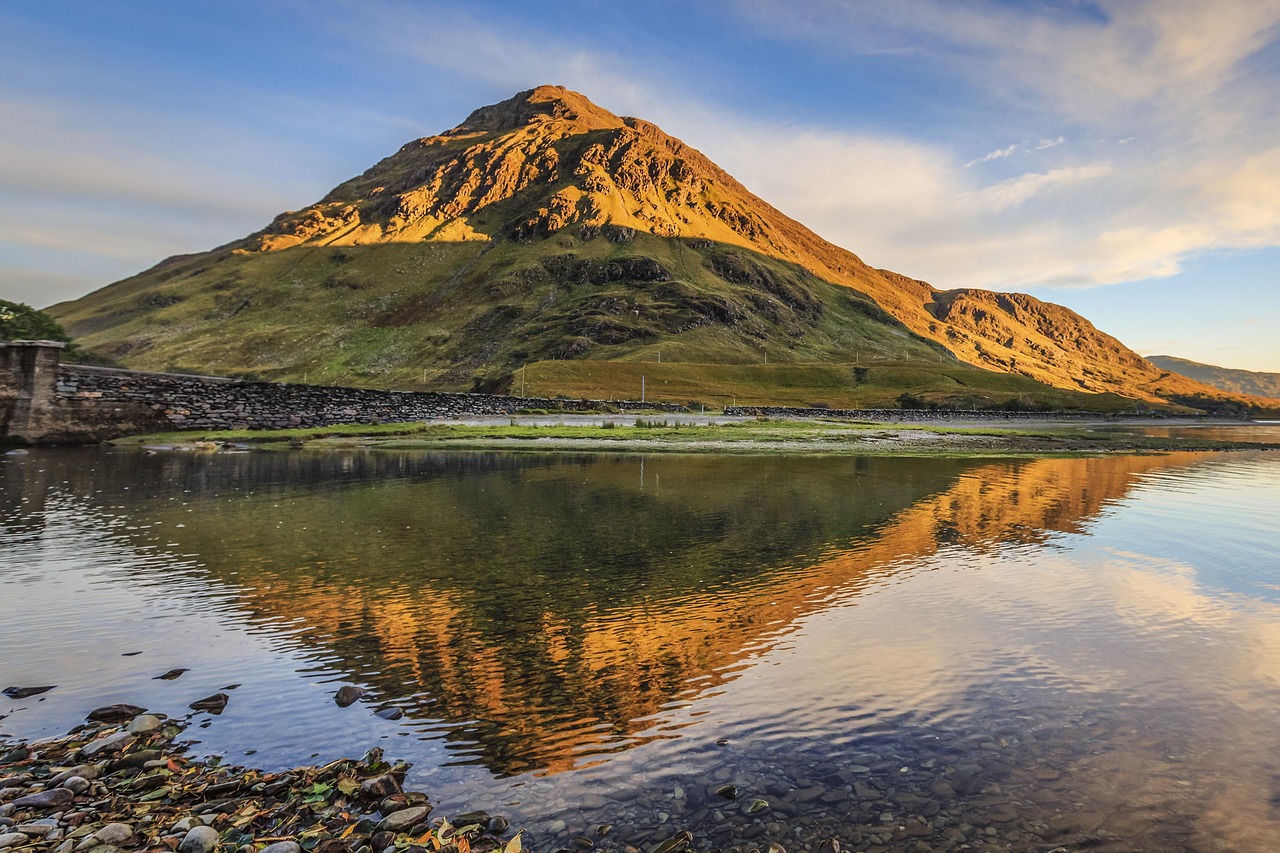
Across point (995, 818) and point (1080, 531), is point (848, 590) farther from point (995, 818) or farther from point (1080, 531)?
point (1080, 531)

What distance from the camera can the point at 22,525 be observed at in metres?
17.8

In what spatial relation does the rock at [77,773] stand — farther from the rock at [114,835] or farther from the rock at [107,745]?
the rock at [114,835]

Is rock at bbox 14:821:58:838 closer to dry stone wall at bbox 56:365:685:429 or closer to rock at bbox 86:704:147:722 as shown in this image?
rock at bbox 86:704:147:722

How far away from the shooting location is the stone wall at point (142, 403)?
1533 inches

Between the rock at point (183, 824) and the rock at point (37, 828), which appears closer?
the rock at point (37, 828)

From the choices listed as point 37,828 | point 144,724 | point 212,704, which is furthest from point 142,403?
point 37,828

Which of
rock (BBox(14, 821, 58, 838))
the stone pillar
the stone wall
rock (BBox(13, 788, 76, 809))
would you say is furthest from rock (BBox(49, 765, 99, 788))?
the stone wall

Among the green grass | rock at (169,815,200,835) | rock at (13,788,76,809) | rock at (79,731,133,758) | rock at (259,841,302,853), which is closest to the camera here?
rock at (259,841,302,853)

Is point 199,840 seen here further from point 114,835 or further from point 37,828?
point 37,828

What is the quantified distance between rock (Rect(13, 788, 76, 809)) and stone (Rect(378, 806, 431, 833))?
2823 millimetres

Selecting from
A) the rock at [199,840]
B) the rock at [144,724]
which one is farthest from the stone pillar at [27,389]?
the rock at [199,840]

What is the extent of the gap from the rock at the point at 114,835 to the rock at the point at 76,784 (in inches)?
38.1

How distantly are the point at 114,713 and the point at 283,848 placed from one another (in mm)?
4069

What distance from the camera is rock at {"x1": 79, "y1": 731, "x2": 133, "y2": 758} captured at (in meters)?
6.57
